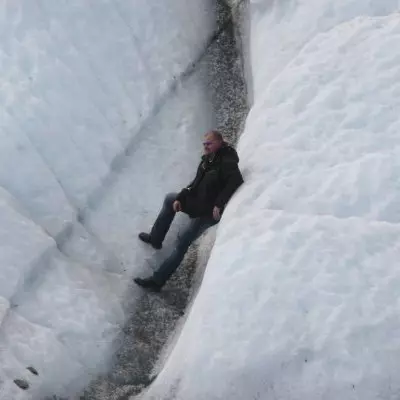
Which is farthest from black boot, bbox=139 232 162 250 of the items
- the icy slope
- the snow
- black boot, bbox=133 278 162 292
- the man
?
the icy slope

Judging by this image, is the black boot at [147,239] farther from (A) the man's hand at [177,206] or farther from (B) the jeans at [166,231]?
(A) the man's hand at [177,206]

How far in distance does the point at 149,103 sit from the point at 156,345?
3473 mm

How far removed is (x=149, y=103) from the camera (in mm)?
8648

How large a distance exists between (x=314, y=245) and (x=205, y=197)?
5.19ft

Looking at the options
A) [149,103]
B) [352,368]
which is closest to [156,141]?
[149,103]

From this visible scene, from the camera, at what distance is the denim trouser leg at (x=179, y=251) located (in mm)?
7296

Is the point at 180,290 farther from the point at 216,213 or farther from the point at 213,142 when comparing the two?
the point at 213,142

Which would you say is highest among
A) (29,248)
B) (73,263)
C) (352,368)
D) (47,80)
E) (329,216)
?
(47,80)

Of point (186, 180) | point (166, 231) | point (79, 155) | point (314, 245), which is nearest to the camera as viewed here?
point (314, 245)

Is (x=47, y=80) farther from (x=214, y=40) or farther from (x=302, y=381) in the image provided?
(x=302, y=381)

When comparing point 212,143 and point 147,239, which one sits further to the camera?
point 147,239

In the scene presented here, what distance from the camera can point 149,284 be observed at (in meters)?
7.35

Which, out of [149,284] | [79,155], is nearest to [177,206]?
[149,284]

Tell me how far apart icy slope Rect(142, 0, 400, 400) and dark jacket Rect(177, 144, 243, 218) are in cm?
16
